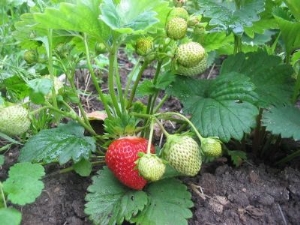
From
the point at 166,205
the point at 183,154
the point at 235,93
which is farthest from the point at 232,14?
the point at 166,205

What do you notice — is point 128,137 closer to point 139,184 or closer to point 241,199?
point 139,184

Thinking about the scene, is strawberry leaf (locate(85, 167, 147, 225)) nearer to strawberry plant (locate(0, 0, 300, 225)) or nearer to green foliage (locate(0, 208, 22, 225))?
strawberry plant (locate(0, 0, 300, 225))

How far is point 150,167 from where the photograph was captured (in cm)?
115

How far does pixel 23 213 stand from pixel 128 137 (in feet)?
1.15

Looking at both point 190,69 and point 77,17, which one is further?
point 190,69

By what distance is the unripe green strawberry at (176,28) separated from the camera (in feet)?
4.20

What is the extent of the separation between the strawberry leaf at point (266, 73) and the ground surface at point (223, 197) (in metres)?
0.24

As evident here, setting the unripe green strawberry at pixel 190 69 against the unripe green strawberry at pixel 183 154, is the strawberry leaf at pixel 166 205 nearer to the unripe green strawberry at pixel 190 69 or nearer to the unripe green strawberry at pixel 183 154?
the unripe green strawberry at pixel 183 154

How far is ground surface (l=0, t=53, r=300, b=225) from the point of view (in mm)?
1323

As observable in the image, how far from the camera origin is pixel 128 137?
53.9 inches

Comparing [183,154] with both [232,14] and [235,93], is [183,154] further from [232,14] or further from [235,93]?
[232,14]

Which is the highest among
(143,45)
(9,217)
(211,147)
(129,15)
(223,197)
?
(129,15)

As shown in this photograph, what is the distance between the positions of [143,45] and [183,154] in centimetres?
34

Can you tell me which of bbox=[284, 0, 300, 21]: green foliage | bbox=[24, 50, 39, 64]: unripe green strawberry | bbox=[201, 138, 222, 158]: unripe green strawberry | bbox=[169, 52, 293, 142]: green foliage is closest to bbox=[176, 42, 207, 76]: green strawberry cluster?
bbox=[169, 52, 293, 142]: green foliage
